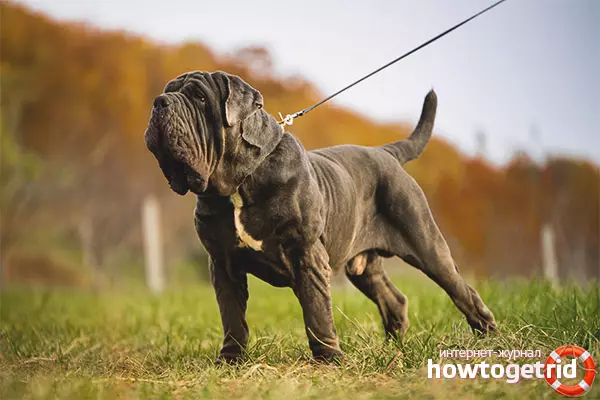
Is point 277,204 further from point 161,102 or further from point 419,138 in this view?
point 419,138

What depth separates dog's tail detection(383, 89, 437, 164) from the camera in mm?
4836

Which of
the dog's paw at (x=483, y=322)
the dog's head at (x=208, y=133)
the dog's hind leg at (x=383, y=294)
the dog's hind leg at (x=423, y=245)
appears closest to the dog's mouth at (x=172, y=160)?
the dog's head at (x=208, y=133)

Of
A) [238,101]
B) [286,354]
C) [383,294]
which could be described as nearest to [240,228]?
[238,101]

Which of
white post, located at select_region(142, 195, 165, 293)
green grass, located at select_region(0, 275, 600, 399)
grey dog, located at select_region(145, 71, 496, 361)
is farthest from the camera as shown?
white post, located at select_region(142, 195, 165, 293)

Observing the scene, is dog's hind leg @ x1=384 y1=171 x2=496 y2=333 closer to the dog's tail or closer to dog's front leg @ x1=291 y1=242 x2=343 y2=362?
the dog's tail

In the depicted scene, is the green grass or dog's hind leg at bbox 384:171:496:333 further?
dog's hind leg at bbox 384:171:496:333

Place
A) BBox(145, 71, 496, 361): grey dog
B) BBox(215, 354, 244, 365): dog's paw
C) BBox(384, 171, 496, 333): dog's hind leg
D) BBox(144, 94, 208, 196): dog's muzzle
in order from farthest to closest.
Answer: BBox(384, 171, 496, 333): dog's hind leg → BBox(215, 354, 244, 365): dog's paw → BBox(145, 71, 496, 361): grey dog → BBox(144, 94, 208, 196): dog's muzzle

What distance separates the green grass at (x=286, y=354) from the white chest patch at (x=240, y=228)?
63cm

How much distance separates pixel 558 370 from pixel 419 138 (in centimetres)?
212

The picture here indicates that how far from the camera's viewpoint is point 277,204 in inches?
146

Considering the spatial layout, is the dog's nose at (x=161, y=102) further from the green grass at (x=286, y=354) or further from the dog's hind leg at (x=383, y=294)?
the dog's hind leg at (x=383, y=294)

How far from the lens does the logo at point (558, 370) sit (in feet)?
9.96

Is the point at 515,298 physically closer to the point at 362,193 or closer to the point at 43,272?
the point at 362,193
